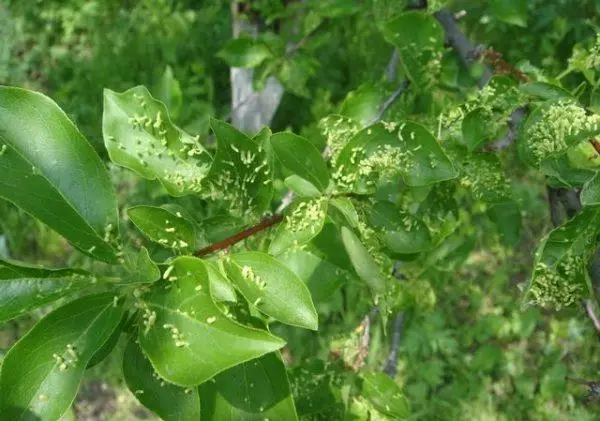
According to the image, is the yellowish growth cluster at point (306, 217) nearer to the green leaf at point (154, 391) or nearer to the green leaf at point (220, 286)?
the green leaf at point (220, 286)

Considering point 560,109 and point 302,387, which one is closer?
point 560,109

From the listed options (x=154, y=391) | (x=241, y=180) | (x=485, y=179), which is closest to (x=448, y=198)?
(x=485, y=179)

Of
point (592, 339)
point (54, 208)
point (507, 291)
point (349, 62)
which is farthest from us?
point (349, 62)

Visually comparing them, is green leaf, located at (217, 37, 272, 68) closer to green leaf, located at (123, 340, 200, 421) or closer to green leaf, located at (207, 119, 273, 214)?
green leaf, located at (207, 119, 273, 214)

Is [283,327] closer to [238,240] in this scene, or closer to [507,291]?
[507,291]

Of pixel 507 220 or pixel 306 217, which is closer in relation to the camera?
pixel 306 217

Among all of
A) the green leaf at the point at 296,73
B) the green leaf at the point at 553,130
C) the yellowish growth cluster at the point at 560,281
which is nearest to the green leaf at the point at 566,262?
the yellowish growth cluster at the point at 560,281

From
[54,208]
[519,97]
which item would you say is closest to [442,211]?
[519,97]

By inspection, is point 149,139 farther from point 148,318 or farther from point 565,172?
point 565,172
